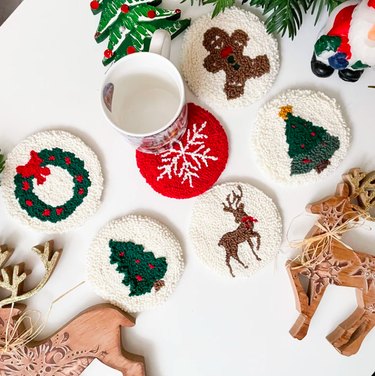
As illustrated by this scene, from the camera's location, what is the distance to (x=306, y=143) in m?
0.81

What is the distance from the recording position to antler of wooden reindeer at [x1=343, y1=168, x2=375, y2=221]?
80 cm

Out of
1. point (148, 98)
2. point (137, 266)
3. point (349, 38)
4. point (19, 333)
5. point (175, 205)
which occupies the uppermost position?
point (349, 38)

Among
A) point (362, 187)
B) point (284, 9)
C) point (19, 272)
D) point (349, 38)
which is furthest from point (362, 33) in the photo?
point (19, 272)

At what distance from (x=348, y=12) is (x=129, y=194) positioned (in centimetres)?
41

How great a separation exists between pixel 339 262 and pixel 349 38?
0.33m

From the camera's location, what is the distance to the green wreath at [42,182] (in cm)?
81

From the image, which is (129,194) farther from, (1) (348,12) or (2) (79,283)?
(1) (348,12)

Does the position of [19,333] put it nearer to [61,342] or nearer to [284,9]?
[61,342]

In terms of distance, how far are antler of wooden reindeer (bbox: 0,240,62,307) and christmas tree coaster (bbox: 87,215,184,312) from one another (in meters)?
0.06

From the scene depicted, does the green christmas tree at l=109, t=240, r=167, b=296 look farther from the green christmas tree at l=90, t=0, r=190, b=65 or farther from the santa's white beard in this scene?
the santa's white beard

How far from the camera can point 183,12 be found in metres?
0.82

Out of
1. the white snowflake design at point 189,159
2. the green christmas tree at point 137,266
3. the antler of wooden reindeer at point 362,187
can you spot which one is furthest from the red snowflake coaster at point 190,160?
the antler of wooden reindeer at point 362,187

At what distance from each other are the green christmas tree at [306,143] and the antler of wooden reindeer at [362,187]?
43 millimetres

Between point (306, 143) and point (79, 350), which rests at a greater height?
point (306, 143)
